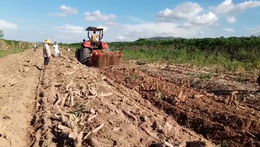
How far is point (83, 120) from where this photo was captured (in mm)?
5445

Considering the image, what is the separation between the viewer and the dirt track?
15.5 feet

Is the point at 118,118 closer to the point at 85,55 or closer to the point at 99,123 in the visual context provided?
the point at 99,123

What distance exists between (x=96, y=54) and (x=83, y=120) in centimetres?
843

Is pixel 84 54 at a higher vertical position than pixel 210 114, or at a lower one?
higher

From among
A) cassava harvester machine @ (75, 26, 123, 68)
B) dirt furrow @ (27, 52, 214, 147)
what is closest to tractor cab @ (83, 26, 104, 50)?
cassava harvester machine @ (75, 26, 123, 68)

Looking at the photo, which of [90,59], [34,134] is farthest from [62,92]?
[90,59]

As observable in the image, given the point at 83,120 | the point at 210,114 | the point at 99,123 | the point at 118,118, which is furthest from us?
the point at 210,114

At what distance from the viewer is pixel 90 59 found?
14.3 metres

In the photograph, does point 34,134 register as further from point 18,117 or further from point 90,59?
point 90,59

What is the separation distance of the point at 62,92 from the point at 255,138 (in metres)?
4.90

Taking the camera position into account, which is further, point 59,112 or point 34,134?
point 59,112

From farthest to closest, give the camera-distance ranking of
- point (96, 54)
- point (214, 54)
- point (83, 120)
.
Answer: point (214, 54) < point (96, 54) < point (83, 120)

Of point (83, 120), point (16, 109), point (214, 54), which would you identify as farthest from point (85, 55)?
point (214, 54)

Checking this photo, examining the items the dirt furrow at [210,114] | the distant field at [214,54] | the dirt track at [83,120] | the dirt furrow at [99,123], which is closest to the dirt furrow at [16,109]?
the dirt track at [83,120]
